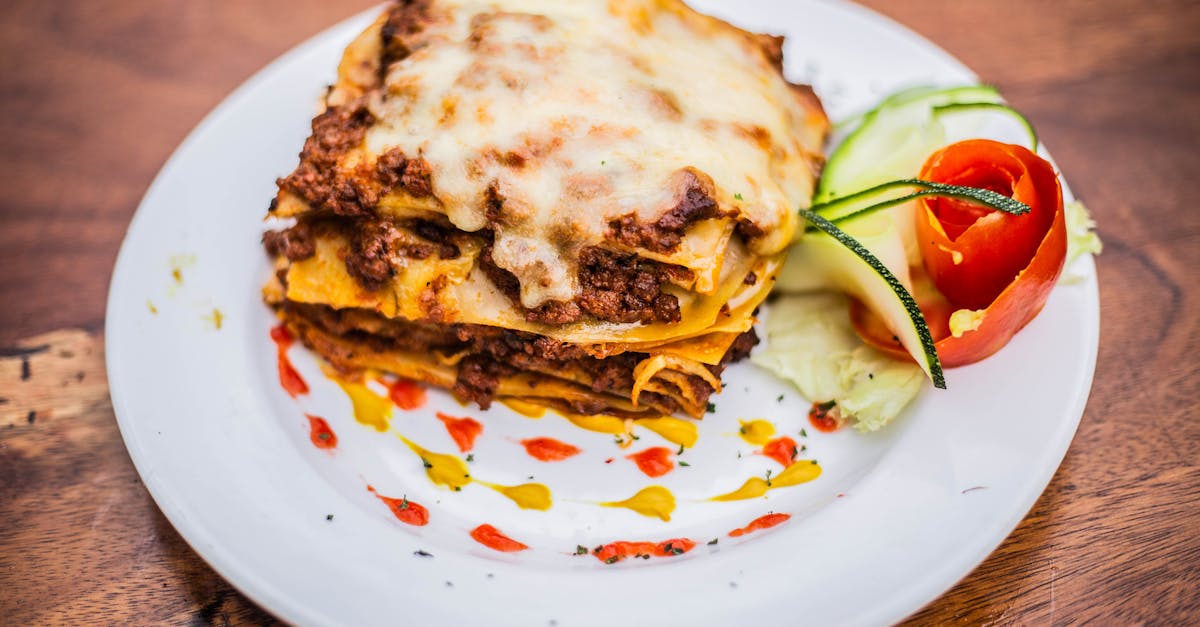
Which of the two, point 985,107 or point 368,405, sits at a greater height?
point 985,107

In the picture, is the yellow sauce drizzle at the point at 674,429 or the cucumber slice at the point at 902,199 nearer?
the cucumber slice at the point at 902,199

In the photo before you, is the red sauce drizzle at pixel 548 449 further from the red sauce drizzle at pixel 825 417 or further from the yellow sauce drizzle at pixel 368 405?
the red sauce drizzle at pixel 825 417

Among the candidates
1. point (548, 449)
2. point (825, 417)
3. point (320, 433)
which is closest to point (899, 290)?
point (825, 417)

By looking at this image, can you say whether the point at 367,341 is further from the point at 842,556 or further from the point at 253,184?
the point at 842,556

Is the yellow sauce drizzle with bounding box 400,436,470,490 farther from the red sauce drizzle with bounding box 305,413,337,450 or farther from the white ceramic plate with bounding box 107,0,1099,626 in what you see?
the red sauce drizzle with bounding box 305,413,337,450

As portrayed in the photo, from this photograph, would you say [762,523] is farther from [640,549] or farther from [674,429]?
[674,429]

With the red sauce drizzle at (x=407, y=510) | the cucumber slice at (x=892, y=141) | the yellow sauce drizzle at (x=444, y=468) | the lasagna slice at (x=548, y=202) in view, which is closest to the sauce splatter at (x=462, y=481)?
the yellow sauce drizzle at (x=444, y=468)

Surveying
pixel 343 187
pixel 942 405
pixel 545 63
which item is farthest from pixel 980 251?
pixel 343 187
